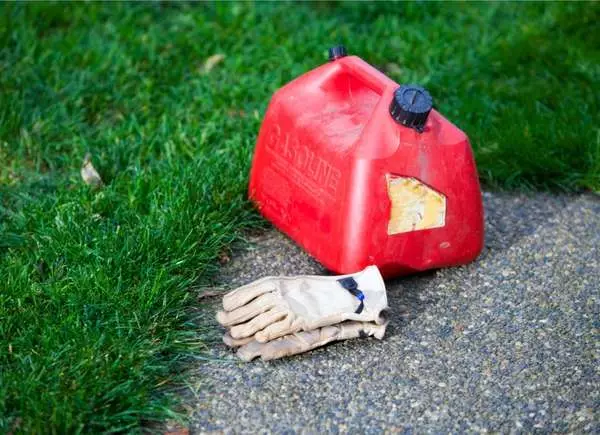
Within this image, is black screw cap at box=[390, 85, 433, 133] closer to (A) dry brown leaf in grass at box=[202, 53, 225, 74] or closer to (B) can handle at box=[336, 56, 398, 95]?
(B) can handle at box=[336, 56, 398, 95]

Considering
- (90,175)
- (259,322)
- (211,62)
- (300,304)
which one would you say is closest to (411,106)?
(300,304)

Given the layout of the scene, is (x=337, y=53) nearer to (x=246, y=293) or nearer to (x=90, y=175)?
(x=246, y=293)

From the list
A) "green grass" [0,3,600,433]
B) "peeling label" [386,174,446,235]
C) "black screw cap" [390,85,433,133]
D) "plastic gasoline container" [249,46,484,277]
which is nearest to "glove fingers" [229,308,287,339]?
"green grass" [0,3,600,433]

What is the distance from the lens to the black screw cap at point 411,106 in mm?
2973

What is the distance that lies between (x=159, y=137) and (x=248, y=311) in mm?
1339

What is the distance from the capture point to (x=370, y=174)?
298cm

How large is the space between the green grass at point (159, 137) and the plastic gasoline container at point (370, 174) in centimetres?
34

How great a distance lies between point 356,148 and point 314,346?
0.60 meters

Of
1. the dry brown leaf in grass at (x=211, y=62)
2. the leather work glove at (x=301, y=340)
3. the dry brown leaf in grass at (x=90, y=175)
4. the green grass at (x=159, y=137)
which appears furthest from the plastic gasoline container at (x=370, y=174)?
the dry brown leaf in grass at (x=211, y=62)

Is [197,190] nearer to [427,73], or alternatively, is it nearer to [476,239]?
[476,239]

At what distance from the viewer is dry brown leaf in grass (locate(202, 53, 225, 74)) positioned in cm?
459

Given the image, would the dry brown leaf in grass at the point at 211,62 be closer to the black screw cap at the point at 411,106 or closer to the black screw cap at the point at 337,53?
the black screw cap at the point at 337,53

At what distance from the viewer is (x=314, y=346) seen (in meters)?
2.84

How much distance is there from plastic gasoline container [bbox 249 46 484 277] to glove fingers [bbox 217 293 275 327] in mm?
310
